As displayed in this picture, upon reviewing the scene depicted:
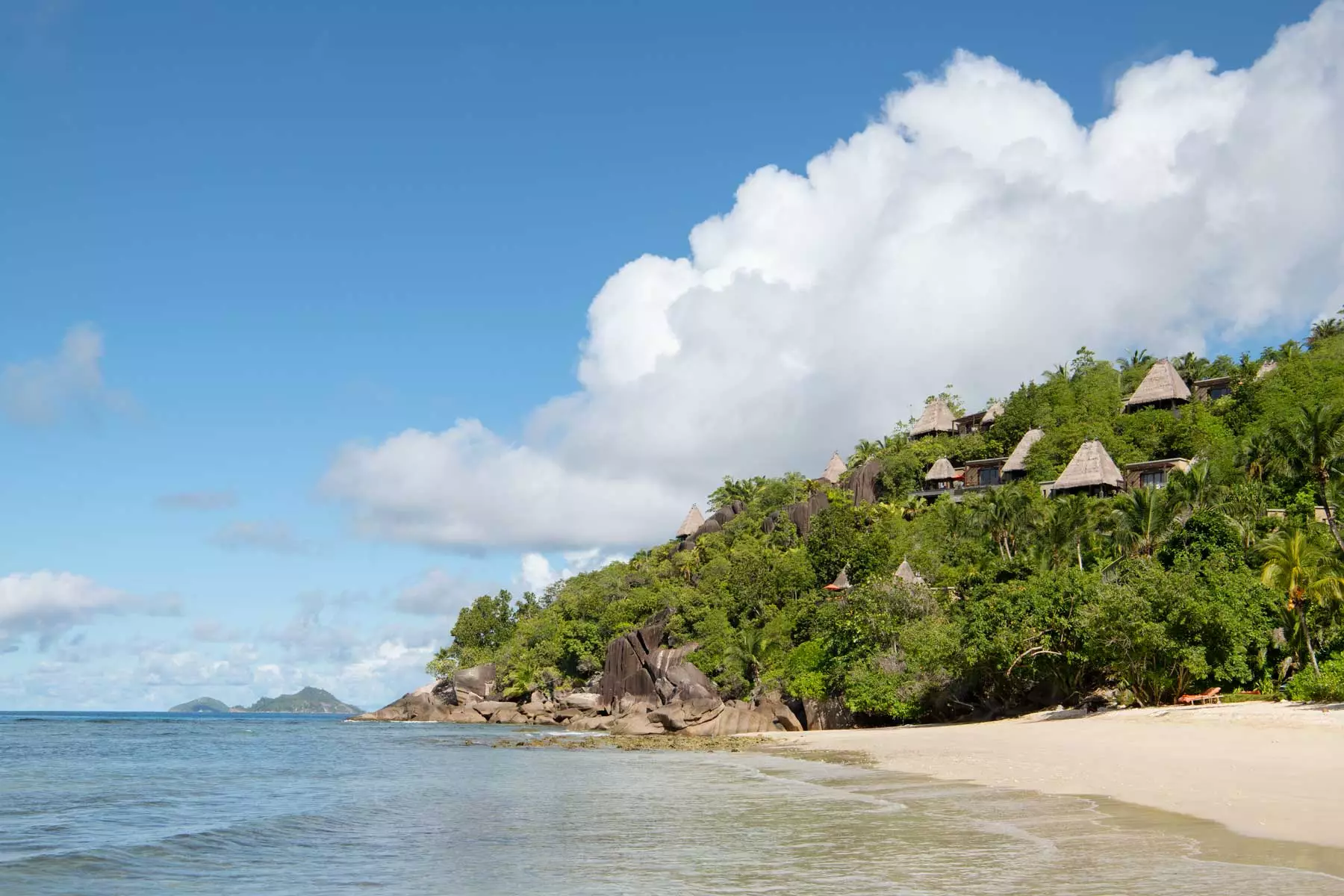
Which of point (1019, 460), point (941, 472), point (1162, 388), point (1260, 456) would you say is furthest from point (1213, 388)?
point (1260, 456)

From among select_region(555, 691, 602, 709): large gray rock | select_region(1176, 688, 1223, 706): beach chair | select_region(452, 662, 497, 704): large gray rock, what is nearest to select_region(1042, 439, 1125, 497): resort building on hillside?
select_region(1176, 688, 1223, 706): beach chair

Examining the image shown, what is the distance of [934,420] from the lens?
98875 mm

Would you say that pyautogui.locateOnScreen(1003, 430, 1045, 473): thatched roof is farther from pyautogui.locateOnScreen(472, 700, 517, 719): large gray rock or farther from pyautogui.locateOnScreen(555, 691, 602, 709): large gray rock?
pyautogui.locateOnScreen(472, 700, 517, 719): large gray rock

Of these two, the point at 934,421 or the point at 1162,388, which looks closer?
the point at 1162,388

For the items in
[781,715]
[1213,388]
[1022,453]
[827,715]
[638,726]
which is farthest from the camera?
[1213,388]

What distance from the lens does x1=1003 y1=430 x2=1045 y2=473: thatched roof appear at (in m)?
75.3

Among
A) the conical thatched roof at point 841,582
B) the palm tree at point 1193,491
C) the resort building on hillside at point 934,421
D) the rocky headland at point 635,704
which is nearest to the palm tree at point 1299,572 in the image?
the palm tree at point 1193,491

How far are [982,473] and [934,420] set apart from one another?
59.0ft

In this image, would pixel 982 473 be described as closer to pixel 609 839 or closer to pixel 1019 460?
pixel 1019 460

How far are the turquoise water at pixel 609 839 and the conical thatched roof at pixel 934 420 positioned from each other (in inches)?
2833

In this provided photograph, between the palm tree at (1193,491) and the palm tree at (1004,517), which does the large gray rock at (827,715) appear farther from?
the palm tree at (1193,491)

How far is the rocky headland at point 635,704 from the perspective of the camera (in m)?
50.1

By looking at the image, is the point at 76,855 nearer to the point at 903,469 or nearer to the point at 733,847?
the point at 733,847

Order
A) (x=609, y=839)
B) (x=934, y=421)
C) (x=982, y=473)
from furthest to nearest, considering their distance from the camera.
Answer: (x=934, y=421) < (x=982, y=473) < (x=609, y=839)
